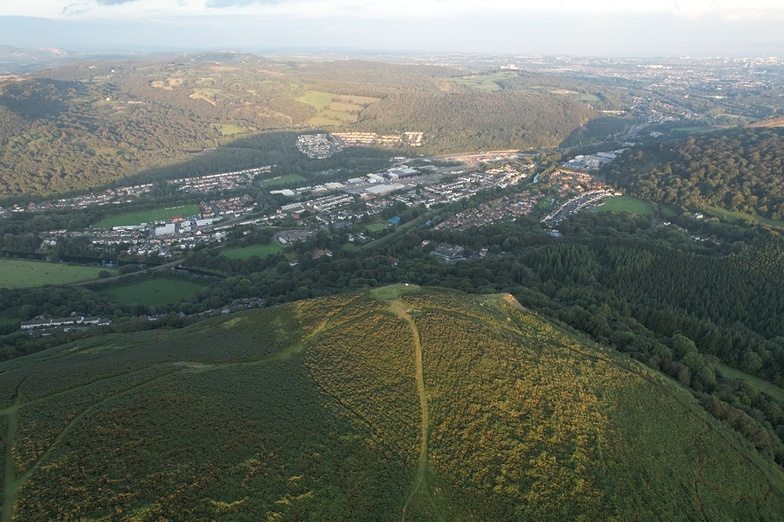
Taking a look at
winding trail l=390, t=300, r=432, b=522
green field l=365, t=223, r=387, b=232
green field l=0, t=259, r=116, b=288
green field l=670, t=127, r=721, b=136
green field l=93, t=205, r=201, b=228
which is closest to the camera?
winding trail l=390, t=300, r=432, b=522

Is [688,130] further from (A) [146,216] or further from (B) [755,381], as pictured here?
(A) [146,216]

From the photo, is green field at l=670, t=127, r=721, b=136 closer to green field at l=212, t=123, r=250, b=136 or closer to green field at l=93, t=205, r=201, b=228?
green field at l=212, t=123, r=250, b=136

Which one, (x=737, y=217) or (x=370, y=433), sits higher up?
(x=370, y=433)

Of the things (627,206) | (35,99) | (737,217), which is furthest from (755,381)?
(35,99)

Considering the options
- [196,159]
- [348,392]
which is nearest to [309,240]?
[348,392]

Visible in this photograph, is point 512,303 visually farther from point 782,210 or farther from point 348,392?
point 782,210

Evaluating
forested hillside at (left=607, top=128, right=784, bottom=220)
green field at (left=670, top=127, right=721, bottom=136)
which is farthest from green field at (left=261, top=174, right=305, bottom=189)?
green field at (left=670, top=127, right=721, bottom=136)

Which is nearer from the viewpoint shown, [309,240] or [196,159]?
[309,240]
